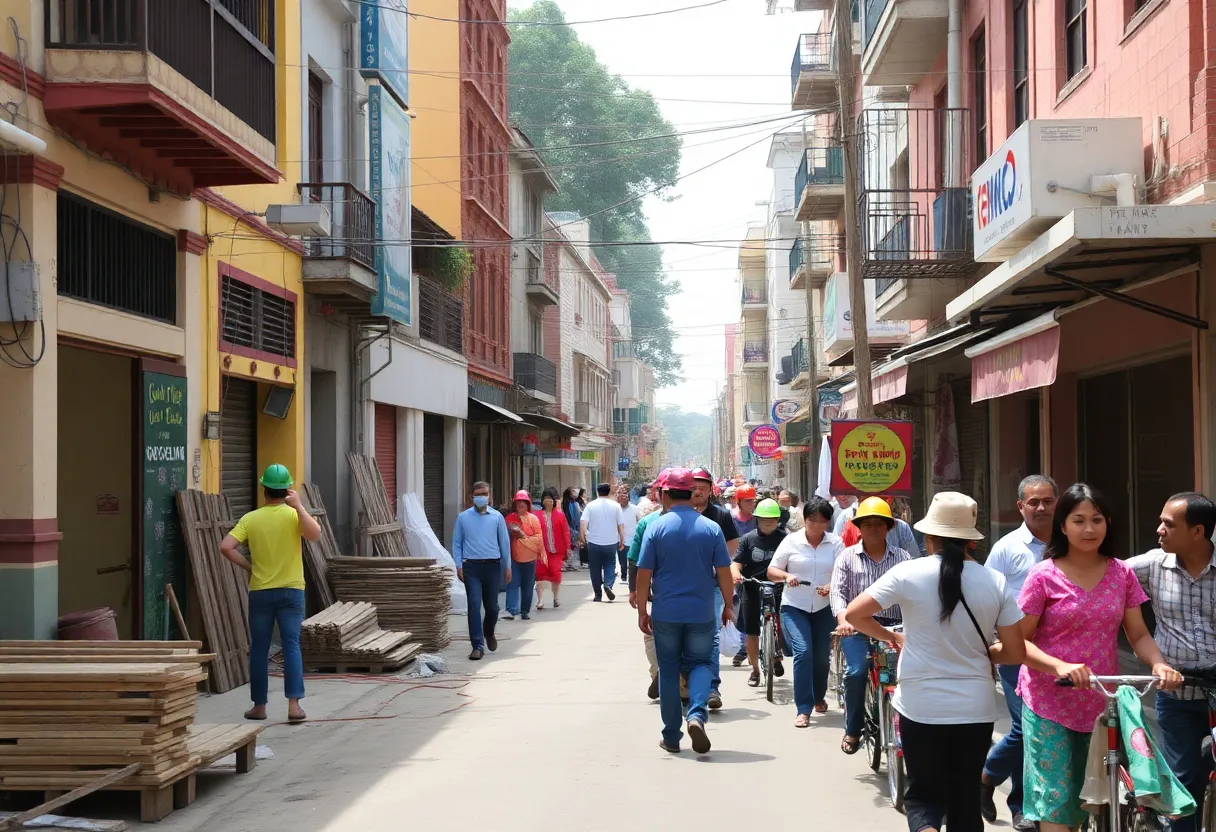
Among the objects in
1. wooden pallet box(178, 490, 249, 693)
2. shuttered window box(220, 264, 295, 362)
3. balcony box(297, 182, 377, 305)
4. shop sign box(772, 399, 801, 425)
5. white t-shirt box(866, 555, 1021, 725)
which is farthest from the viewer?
shop sign box(772, 399, 801, 425)

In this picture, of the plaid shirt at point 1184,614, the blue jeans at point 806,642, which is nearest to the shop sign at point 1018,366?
the blue jeans at point 806,642

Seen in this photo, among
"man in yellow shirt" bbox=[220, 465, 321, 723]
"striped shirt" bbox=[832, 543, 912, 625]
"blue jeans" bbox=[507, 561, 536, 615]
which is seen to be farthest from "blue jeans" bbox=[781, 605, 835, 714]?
"blue jeans" bbox=[507, 561, 536, 615]

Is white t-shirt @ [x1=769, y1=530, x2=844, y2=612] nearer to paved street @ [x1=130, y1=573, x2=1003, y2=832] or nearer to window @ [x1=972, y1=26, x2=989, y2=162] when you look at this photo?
paved street @ [x1=130, y1=573, x2=1003, y2=832]

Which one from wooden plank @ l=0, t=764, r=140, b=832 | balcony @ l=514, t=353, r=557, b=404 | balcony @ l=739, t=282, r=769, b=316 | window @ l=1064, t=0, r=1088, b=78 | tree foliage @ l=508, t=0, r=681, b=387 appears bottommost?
wooden plank @ l=0, t=764, r=140, b=832

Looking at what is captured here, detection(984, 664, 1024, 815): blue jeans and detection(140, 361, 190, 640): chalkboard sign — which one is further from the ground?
detection(140, 361, 190, 640): chalkboard sign

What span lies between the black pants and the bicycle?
5.92m

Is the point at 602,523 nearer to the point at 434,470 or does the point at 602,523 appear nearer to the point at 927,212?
Answer: the point at 434,470

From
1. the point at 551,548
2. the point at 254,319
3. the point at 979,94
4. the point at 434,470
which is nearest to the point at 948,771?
the point at 254,319

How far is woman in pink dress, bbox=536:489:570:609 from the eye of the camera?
2094cm

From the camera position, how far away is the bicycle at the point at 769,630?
11.5 metres

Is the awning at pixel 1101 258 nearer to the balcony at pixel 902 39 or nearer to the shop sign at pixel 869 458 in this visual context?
the shop sign at pixel 869 458

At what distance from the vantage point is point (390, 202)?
1880 cm

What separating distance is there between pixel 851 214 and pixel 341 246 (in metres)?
6.41

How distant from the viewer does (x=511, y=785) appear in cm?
818
